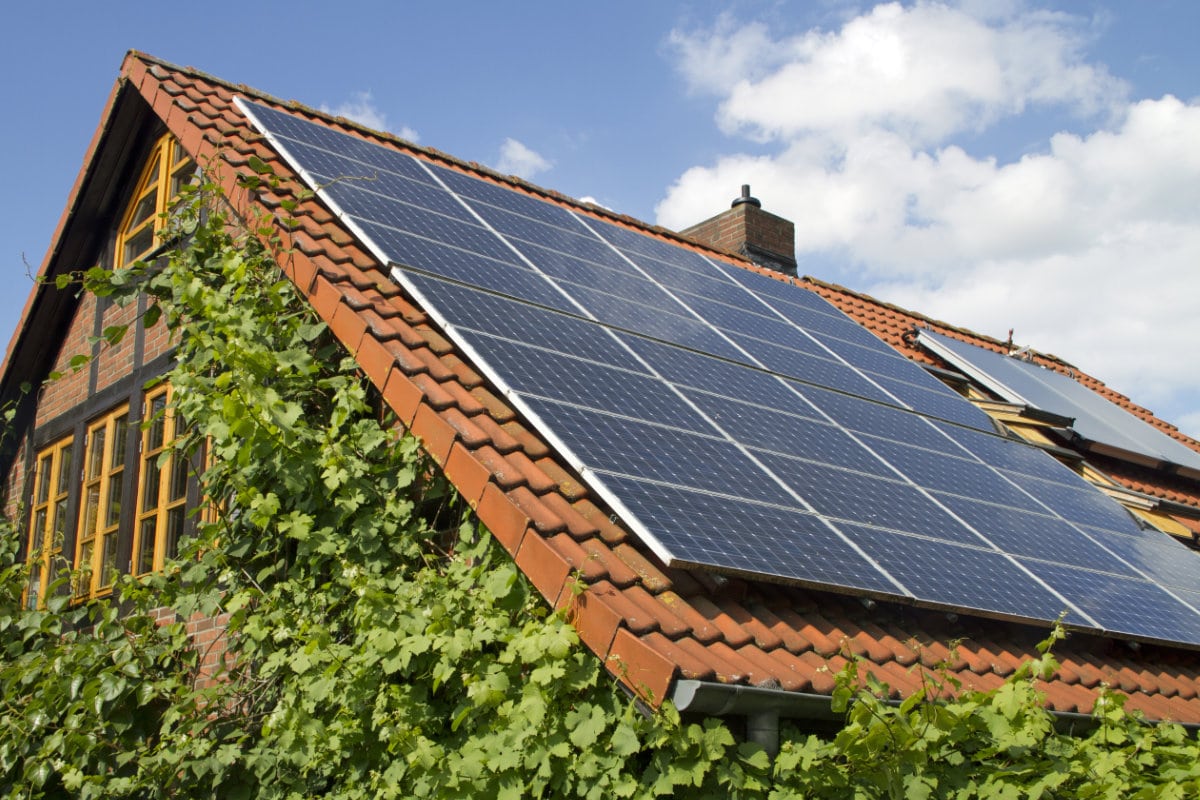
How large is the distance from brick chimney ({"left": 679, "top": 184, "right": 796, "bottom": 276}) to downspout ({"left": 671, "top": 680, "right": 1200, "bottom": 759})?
11011 mm

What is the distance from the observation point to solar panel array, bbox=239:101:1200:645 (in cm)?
564

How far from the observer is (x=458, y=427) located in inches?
228

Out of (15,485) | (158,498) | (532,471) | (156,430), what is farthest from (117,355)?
(532,471)

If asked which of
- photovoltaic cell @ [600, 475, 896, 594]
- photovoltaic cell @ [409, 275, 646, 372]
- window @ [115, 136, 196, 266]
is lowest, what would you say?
photovoltaic cell @ [600, 475, 896, 594]

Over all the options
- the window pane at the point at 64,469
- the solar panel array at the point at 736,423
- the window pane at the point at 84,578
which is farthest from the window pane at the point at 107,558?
the solar panel array at the point at 736,423

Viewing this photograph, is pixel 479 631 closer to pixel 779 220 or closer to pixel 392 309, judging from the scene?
pixel 392 309

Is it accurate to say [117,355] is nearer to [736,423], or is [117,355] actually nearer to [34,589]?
[34,589]

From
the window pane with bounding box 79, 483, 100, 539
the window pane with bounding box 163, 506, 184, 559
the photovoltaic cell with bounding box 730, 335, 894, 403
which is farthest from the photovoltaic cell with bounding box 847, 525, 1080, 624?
the window pane with bounding box 79, 483, 100, 539

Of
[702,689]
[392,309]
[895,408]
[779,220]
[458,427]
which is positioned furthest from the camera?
[779,220]

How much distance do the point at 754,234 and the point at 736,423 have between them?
9.55 metres

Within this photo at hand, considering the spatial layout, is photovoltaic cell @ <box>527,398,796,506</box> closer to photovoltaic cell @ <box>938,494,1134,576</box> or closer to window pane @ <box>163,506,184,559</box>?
photovoltaic cell @ <box>938,494,1134,576</box>

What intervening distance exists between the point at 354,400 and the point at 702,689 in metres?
2.69

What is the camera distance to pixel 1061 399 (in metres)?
12.7

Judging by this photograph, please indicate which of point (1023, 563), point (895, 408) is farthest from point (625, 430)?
point (895, 408)
